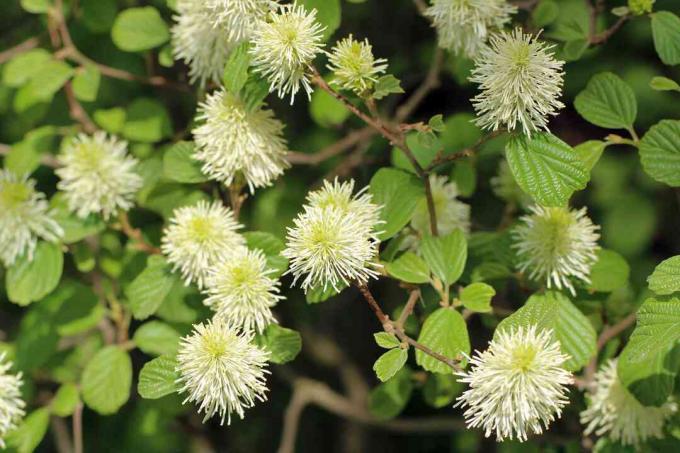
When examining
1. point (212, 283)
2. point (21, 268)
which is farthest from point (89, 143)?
point (212, 283)

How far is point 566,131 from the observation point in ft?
6.06

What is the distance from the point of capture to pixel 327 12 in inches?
44.9

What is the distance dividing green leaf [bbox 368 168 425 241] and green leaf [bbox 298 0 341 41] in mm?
210

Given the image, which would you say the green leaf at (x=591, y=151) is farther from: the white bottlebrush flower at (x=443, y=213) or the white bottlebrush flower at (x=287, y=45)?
the white bottlebrush flower at (x=287, y=45)

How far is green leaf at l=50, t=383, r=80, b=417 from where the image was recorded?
1.33 meters

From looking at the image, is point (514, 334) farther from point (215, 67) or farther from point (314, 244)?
point (215, 67)

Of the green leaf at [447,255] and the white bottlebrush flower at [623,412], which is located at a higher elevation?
the green leaf at [447,255]

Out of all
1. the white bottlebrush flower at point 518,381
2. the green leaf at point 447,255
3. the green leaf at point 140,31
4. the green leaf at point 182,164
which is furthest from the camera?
A: the green leaf at point 140,31

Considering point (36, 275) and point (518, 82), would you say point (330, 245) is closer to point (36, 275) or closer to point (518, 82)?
point (518, 82)

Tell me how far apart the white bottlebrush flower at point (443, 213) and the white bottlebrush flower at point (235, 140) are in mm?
231

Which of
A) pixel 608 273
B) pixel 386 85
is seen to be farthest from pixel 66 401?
pixel 608 273

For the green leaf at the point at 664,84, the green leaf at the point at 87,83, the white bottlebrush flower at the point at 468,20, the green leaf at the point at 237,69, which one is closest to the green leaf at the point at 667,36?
the green leaf at the point at 664,84

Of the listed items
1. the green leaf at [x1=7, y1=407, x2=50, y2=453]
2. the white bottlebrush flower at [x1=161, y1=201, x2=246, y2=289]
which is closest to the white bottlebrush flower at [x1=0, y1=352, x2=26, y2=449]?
the green leaf at [x1=7, y1=407, x2=50, y2=453]

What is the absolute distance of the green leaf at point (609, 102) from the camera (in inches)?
44.0
